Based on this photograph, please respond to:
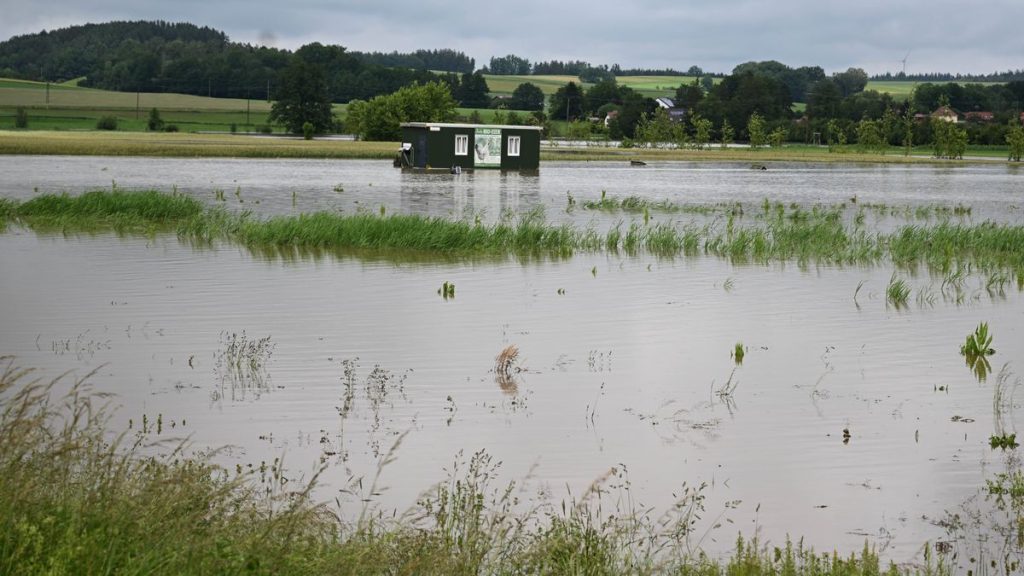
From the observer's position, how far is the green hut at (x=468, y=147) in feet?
270

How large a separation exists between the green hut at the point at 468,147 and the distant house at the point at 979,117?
370 ft

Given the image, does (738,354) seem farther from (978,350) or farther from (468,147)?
(468,147)

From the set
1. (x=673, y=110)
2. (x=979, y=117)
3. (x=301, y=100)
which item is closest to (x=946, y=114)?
(x=979, y=117)

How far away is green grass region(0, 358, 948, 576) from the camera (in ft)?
22.6

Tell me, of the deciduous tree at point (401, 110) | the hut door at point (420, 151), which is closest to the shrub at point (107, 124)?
the deciduous tree at point (401, 110)

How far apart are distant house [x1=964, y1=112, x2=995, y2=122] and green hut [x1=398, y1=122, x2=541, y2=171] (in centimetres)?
11292

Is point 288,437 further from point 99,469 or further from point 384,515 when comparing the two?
point 99,469

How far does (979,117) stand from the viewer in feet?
600

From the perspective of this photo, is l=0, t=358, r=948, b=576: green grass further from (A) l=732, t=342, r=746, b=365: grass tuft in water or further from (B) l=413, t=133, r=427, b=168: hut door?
(B) l=413, t=133, r=427, b=168: hut door

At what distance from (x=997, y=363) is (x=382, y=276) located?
44.1 feet

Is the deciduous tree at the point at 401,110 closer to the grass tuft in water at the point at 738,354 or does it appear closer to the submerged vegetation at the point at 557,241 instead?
the submerged vegetation at the point at 557,241

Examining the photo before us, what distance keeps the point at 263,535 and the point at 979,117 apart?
191 metres

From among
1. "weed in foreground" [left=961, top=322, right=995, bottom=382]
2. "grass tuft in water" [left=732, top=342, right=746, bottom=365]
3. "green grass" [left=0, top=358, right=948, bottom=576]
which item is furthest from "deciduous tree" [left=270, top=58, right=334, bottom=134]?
"green grass" [left=0, top=358, right=948, bottom=576]

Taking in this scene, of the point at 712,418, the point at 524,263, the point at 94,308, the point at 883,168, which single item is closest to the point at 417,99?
the point at 883,168
